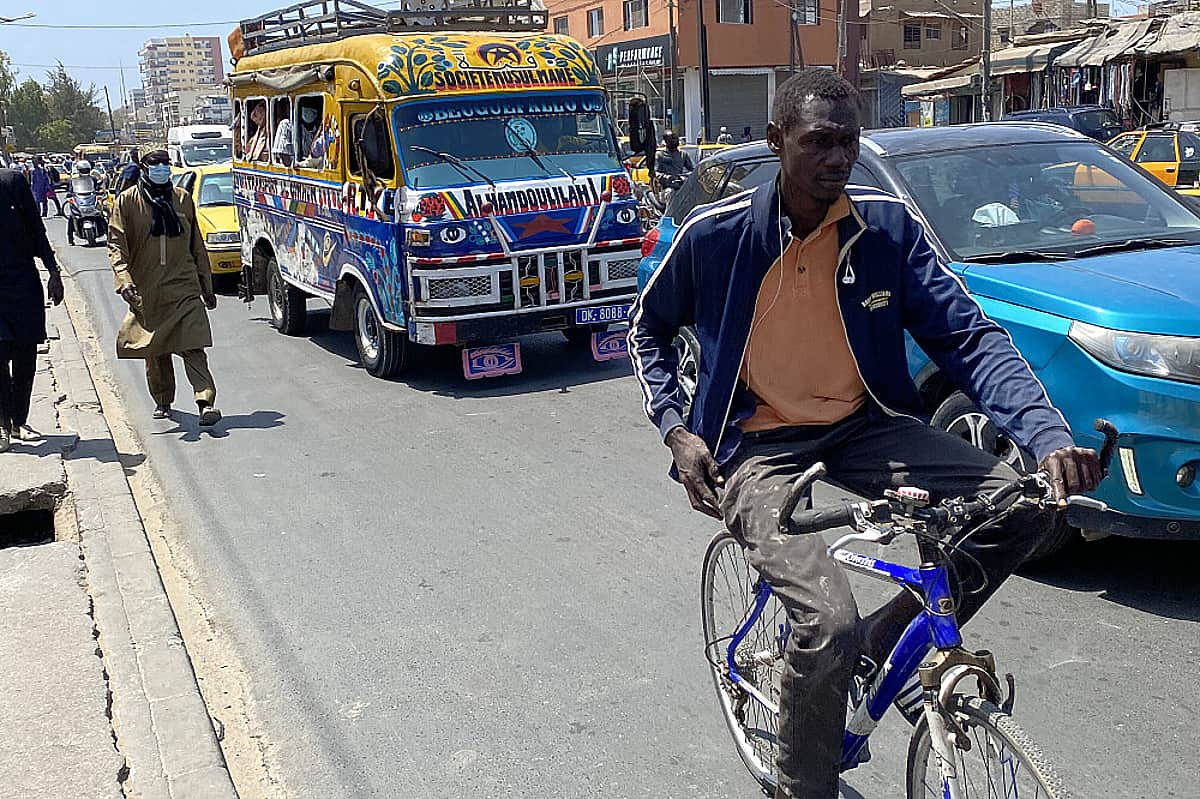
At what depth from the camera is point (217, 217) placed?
1675cm

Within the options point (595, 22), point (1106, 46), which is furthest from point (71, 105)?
point (1106, 46)

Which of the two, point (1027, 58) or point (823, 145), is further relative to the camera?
point (1027, 58)

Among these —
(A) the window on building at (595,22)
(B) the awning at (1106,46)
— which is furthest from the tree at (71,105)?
(B) the awning at (1106,46)

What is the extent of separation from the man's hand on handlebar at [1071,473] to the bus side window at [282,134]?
10.1 meters

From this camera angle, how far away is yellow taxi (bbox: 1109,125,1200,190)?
59.2 ft

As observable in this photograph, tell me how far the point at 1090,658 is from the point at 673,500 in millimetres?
2640

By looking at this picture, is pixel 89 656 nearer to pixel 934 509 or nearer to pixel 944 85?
pixel 934 509

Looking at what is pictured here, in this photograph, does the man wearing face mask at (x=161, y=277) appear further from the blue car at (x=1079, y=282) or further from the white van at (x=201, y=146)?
the white van at (x=201, y=146)

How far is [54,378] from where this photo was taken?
35.1 feet

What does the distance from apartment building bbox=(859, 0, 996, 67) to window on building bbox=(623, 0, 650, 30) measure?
9.81 meters

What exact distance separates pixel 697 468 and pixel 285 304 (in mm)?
10567

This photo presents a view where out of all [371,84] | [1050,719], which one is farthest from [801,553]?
[371,84]

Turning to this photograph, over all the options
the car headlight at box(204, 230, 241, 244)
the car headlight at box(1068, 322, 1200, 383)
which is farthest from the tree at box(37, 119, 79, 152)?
the car headlight at box(1068, 322, 1200, 383)

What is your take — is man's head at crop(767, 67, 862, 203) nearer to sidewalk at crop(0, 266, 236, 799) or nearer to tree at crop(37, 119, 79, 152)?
sidewalk at crop(0, 266, 236, 799)
